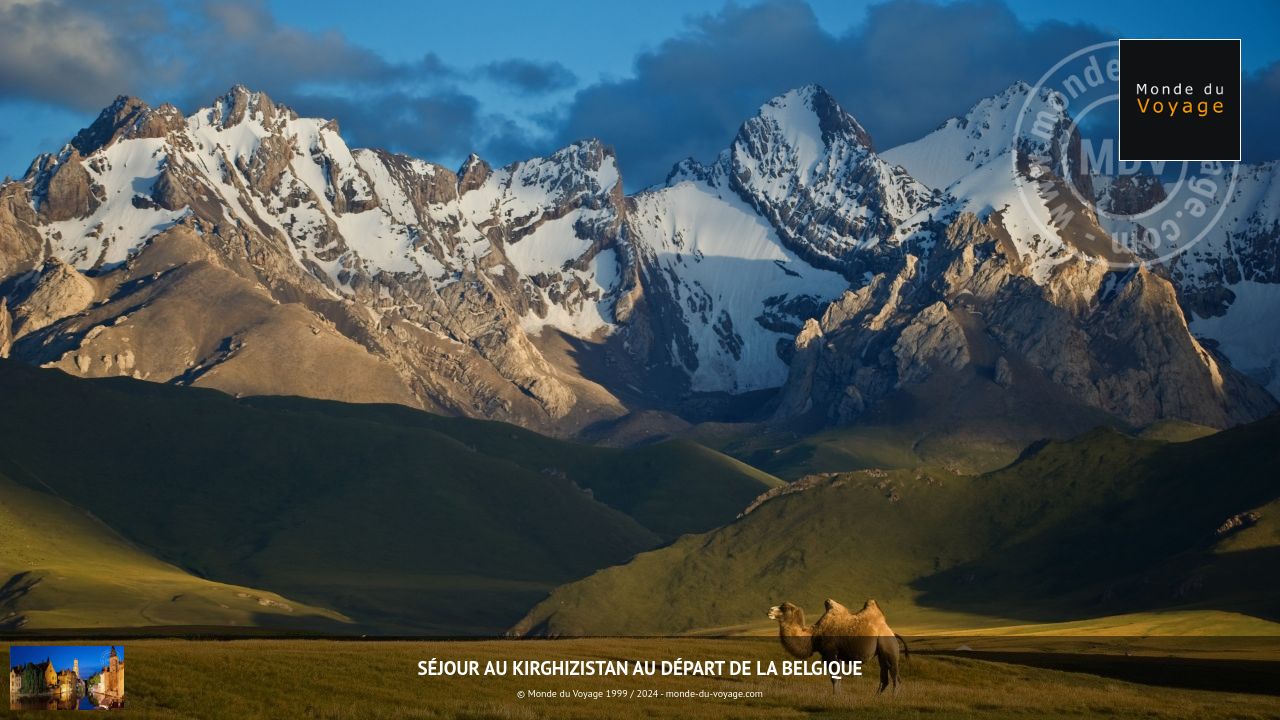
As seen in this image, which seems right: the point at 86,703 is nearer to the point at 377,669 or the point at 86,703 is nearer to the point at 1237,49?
the point at 377,669

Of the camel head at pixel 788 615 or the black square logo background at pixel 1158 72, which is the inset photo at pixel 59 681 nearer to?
the camel head at pixel 788 615

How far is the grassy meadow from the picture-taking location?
75562mm

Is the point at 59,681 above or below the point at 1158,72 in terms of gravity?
below

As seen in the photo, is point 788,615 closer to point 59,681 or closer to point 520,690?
point 520,690

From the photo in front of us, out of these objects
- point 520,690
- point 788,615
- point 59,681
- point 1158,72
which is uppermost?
point 1158,72

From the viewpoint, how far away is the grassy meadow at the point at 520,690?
248ft

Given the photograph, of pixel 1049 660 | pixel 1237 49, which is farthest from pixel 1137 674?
pixel 1237 49

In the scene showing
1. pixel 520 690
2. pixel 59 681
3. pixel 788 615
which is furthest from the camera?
pixel 520 690

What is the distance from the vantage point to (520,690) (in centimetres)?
8394

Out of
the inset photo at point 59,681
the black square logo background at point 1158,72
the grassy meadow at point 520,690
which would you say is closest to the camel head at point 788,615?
the grassy meadow at point 520,690

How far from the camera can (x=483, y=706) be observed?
251ft

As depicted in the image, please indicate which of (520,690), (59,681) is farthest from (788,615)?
(59,681)

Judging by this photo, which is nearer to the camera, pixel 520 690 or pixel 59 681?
pixel 59 681

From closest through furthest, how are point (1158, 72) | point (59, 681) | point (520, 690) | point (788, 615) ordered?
point (59, 681), point (788, 615), point (520, 690), point (1158, 72)
